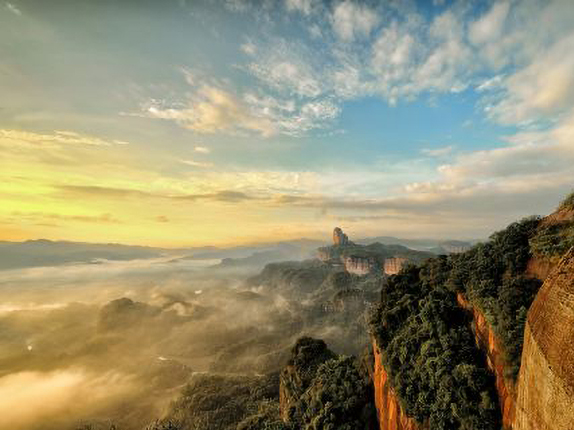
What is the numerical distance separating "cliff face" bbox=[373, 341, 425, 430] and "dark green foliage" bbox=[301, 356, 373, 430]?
4186 millimetres

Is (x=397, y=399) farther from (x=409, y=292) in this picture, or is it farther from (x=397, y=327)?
(x=409, y=292)

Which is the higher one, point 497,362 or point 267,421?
point 497,362

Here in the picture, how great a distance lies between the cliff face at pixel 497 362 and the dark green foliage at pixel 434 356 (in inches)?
42.9

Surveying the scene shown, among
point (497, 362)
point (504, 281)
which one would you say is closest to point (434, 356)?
point (497, 362)

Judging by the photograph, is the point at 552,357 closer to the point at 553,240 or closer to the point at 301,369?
the point at 553,240

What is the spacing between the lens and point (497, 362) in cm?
3003

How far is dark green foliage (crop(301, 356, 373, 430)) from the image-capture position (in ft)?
165

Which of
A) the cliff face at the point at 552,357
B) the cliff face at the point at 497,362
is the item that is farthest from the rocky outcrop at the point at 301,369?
the cliff face at the point at 552,357

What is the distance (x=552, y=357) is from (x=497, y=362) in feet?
80.0

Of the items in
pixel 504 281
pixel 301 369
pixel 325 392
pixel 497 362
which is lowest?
pixel 301 369

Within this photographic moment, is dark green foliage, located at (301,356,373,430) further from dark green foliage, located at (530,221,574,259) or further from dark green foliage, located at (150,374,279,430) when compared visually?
dark green foliage, located at (150,374,279,430)

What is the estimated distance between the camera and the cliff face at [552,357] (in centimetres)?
1009

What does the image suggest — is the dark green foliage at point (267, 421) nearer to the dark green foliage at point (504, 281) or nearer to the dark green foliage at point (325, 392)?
the dark green foliage at point (325, 392)

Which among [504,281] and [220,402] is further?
[220,402]
